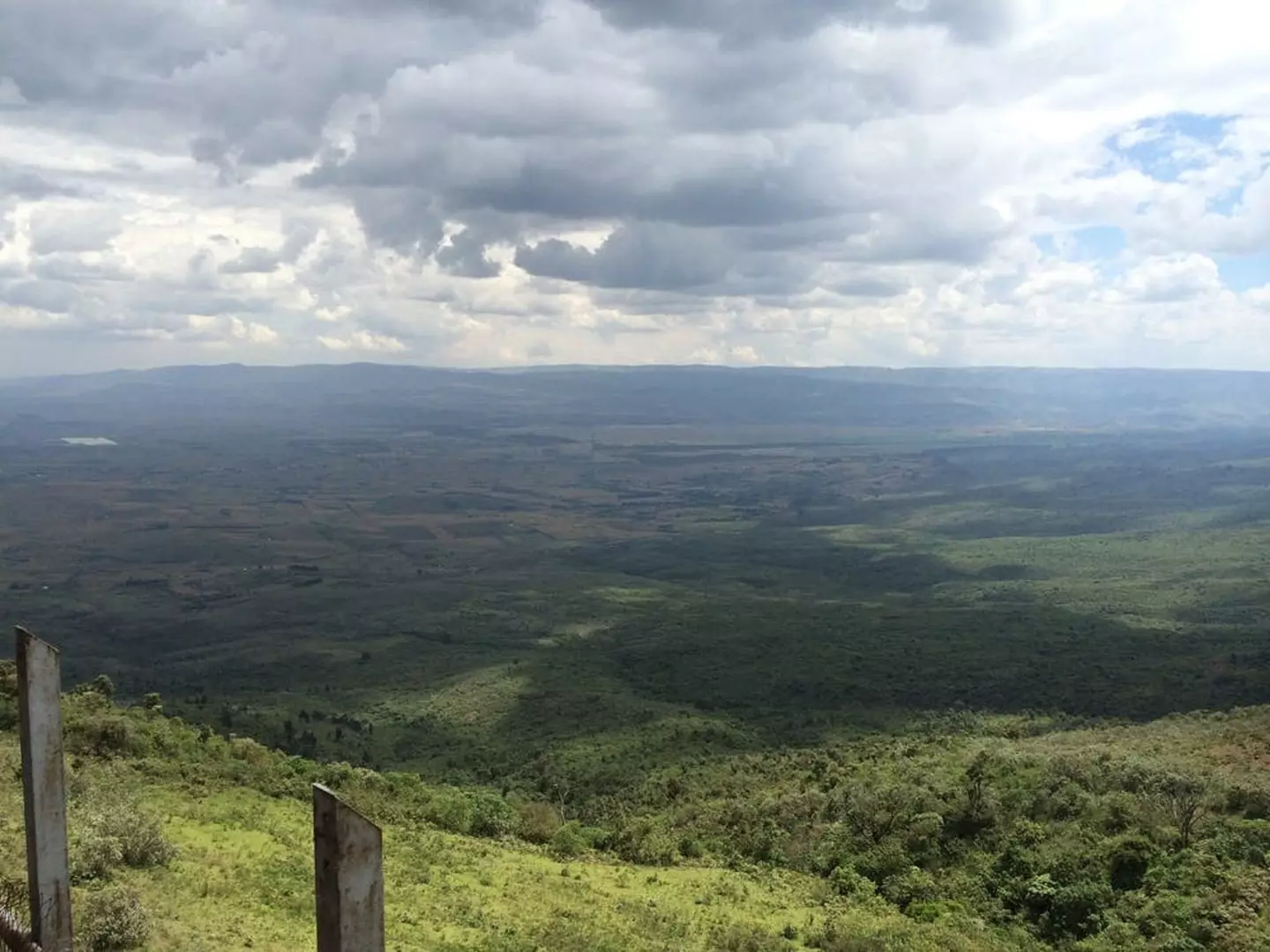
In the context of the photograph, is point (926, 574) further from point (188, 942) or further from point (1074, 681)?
point (188, 942)

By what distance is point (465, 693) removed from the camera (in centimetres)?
Result: 7506

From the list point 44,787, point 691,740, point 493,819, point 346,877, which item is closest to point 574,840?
point 493,819

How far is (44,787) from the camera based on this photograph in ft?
19.8

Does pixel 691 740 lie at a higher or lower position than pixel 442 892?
lower

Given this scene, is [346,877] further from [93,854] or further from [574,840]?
[574,840]

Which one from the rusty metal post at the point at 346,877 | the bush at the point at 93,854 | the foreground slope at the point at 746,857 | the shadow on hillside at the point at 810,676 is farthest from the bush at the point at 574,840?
the rusty metal post at the point at 346,877

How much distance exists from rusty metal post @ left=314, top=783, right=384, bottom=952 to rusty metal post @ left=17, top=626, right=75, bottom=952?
2.68 m

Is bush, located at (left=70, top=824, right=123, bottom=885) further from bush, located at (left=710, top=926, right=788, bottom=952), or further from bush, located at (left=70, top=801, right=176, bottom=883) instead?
bush, located at (left=710, top=926, right=788, bottom=952)

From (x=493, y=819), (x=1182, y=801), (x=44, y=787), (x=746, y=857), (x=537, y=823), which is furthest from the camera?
(x=746, y=857)

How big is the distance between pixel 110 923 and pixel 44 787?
23.5ft

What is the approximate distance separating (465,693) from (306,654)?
1156 inches

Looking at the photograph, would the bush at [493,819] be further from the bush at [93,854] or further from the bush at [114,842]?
the bush at [93,854]

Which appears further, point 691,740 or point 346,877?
point 691,740

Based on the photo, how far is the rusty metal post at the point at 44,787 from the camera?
591 cm
